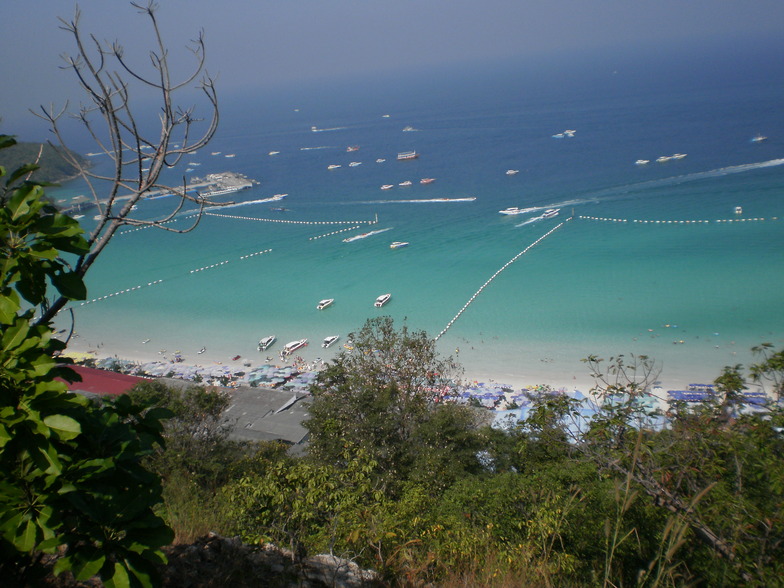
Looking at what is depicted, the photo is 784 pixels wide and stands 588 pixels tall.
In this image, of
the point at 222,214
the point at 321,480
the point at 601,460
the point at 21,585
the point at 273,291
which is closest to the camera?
the point at 21,585

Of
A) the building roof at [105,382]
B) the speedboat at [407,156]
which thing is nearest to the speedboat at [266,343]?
the building roof at [105,382]

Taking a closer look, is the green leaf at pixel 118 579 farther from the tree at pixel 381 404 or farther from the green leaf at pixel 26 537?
the tree at pixel 381 404

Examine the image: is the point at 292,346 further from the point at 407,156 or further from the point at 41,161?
the point at 41,161

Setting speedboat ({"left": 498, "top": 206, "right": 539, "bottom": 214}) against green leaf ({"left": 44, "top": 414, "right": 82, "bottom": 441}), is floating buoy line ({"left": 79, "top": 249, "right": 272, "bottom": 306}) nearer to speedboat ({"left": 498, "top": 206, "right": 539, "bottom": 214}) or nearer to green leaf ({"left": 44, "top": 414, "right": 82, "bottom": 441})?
speedboat ({"left": 498, "top": 206, "right": 539, "bottom": 214})

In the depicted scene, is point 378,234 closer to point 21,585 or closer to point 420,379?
point 420,379

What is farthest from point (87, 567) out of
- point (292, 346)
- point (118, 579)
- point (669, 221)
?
point (669, 221)

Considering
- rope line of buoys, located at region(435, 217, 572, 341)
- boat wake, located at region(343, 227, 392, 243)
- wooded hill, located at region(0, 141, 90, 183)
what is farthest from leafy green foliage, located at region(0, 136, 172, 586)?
wooded hill, located at region(0, 141, 90, 183)

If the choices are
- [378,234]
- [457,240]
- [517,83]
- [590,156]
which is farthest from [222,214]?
[517,83]
